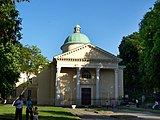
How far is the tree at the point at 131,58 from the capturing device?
65.4 meters

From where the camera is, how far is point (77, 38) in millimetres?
61750

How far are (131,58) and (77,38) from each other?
1428cm

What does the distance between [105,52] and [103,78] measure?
17.9ft

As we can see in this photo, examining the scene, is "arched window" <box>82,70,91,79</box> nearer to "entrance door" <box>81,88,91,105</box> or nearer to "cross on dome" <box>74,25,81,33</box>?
"entrance door" <box>81,88,91,105</box>

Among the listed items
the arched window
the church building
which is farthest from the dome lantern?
the arched window

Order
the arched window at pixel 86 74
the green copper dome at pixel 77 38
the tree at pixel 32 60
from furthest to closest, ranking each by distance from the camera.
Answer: the green copper dome at pixel 77 38 < the arched window at pixel 86 74 < the tree at pixel 32 60

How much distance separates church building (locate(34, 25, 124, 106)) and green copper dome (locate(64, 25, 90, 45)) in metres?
6.56

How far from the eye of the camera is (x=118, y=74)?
5641cm

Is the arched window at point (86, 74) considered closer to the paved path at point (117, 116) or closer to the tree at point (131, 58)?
the tree at point (131, 58)

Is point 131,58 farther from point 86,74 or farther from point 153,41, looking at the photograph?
point 153,41

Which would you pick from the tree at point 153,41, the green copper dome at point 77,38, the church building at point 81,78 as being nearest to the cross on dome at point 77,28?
the green copper dome at point 77,38

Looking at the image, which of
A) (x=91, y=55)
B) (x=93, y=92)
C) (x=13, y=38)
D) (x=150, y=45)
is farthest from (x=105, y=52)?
(x=13, y=38)

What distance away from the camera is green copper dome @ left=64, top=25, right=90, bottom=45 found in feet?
201

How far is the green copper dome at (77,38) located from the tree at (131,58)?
10.1 metres
